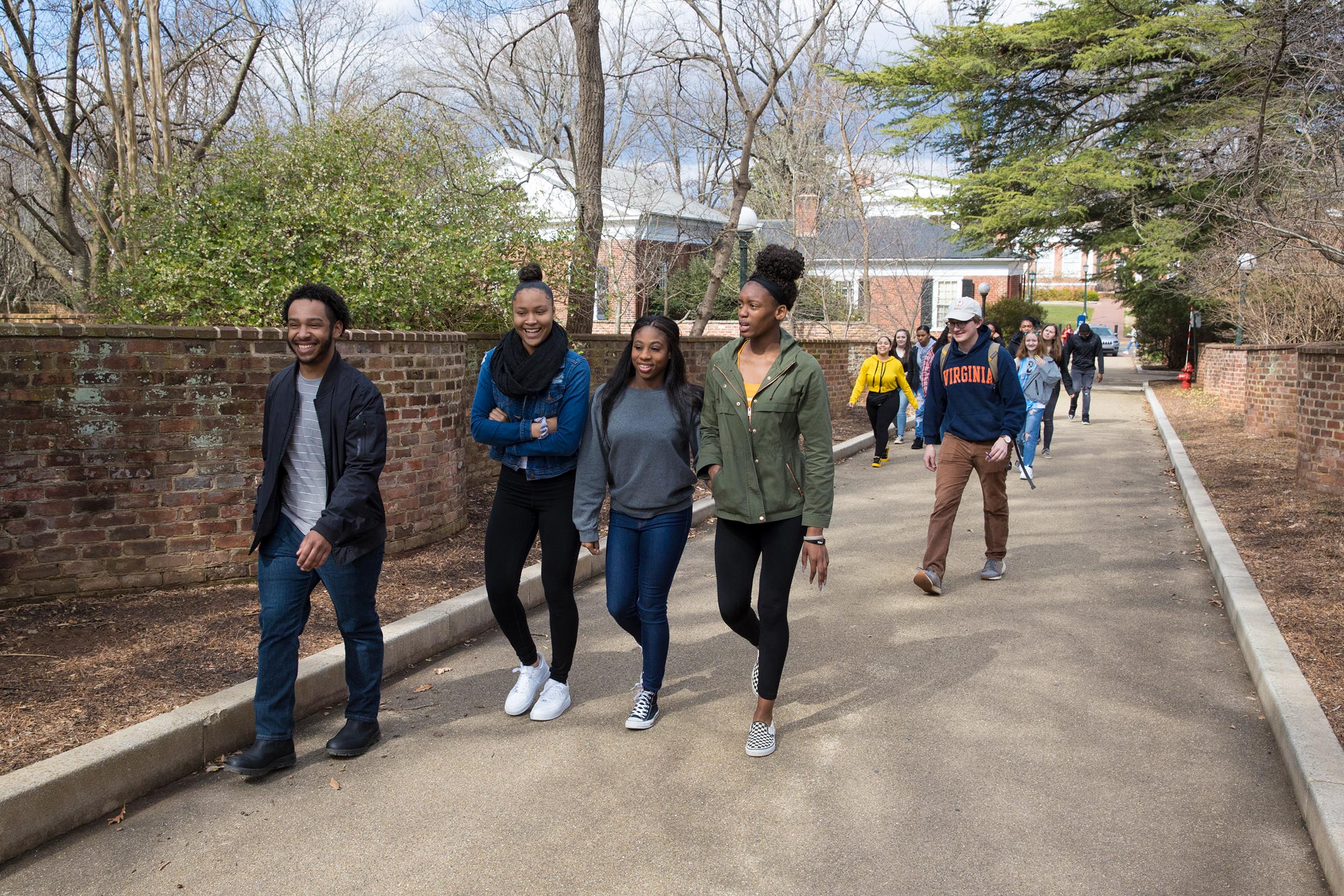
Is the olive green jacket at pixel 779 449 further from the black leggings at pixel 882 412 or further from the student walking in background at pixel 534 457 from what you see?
the black leggings at pixel 882 412

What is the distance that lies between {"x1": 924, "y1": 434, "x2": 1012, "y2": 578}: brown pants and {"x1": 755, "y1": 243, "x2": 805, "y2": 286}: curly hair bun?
298 centimetres

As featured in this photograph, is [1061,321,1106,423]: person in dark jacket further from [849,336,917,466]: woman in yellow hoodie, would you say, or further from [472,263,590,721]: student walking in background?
[472,263,590,721]: student walking in background

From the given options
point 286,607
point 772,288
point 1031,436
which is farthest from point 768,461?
point 1031,436

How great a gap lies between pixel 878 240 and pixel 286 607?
3283 centimetres

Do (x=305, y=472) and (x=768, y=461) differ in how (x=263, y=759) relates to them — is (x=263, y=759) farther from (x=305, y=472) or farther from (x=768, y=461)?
Answer: (x=768, y=461)

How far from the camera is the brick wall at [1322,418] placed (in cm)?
953

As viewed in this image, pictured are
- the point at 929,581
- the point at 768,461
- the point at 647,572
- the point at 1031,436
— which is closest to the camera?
the point at 768,461

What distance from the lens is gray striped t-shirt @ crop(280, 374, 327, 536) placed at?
13.8 feet

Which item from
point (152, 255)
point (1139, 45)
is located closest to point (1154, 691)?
point (152, 255)

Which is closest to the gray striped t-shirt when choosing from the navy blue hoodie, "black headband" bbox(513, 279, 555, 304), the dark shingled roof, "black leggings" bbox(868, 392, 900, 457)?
"black headband" bbox(513, 279, 555, 304)

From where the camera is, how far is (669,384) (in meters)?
4.66

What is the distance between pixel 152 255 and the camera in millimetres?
8727

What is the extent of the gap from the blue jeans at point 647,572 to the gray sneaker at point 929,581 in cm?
281

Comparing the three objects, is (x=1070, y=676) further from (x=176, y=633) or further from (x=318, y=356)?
(x=176, y=633)
